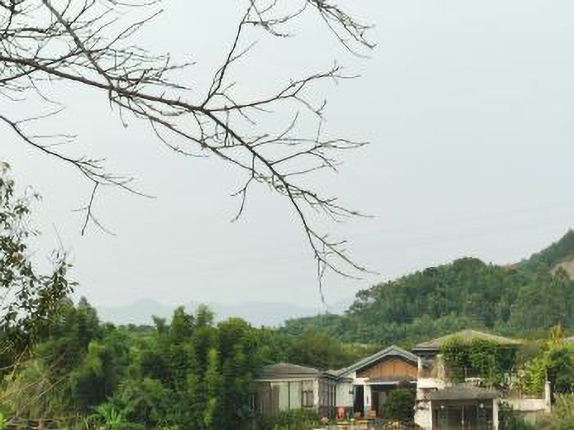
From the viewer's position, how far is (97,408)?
81.0 feet

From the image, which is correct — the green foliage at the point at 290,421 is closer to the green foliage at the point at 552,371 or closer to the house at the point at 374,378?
the house at the point at 374,378

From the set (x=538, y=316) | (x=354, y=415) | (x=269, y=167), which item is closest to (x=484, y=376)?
(x=354, y=415)

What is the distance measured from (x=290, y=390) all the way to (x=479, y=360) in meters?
5.03

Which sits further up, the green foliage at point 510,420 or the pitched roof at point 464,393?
the pitched roof at point 464,393

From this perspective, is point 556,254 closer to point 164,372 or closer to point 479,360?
point 479,360

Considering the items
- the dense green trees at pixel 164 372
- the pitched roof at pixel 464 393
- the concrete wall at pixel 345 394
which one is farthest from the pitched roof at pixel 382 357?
the pitched roof at pixel 464 393

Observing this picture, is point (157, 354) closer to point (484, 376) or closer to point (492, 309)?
point (484, 376)

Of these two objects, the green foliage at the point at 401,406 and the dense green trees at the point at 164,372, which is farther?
the green foliage at the point at 401,406

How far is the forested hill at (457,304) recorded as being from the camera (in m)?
61.5

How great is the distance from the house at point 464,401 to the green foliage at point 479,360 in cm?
6

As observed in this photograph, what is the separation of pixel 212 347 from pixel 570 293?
44989 millimetres

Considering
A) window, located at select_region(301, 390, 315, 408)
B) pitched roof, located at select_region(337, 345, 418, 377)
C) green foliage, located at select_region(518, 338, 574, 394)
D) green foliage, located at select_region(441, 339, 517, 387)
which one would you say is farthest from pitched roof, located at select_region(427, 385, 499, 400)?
pitched roof, located at select_region(337, 345, 418, 377)

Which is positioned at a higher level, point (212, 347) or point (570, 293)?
point (570, 293)

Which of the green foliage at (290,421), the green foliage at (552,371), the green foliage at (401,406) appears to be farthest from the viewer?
the green foliage at (401,406)
